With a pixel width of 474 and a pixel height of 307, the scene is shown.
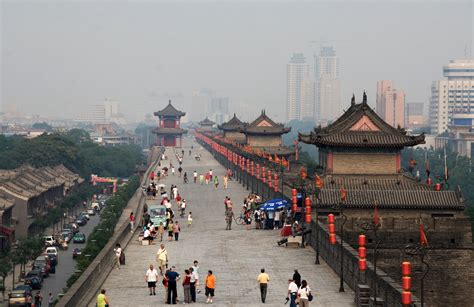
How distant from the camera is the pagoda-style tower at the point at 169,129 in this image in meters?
170

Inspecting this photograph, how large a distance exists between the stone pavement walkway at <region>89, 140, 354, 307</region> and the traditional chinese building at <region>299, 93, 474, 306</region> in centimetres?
336

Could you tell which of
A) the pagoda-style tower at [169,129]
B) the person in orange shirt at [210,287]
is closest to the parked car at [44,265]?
the person in orange shirt at [210,287]

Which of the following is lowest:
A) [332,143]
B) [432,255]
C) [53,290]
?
[53,290]

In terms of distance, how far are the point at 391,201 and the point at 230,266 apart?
37.7 ft

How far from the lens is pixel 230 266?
3375cm

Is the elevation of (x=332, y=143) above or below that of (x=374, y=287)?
above

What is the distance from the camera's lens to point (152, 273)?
28312 millimetres

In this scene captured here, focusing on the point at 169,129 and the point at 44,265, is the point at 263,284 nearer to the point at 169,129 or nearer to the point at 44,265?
the point at 44,265

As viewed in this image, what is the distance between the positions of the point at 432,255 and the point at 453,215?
567 centimetres

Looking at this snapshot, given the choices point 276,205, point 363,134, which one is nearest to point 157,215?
point 276,205

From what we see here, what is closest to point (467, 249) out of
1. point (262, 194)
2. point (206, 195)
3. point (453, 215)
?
point (453, 215)

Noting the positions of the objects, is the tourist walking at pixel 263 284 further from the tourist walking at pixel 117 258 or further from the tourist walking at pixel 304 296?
the tourist walking at pixel 117 258

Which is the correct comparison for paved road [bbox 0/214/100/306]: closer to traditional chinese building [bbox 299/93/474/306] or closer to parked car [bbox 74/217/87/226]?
parked car [bbox 74/217/87/226]

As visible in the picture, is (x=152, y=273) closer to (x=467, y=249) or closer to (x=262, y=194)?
(x=467, y=249)
